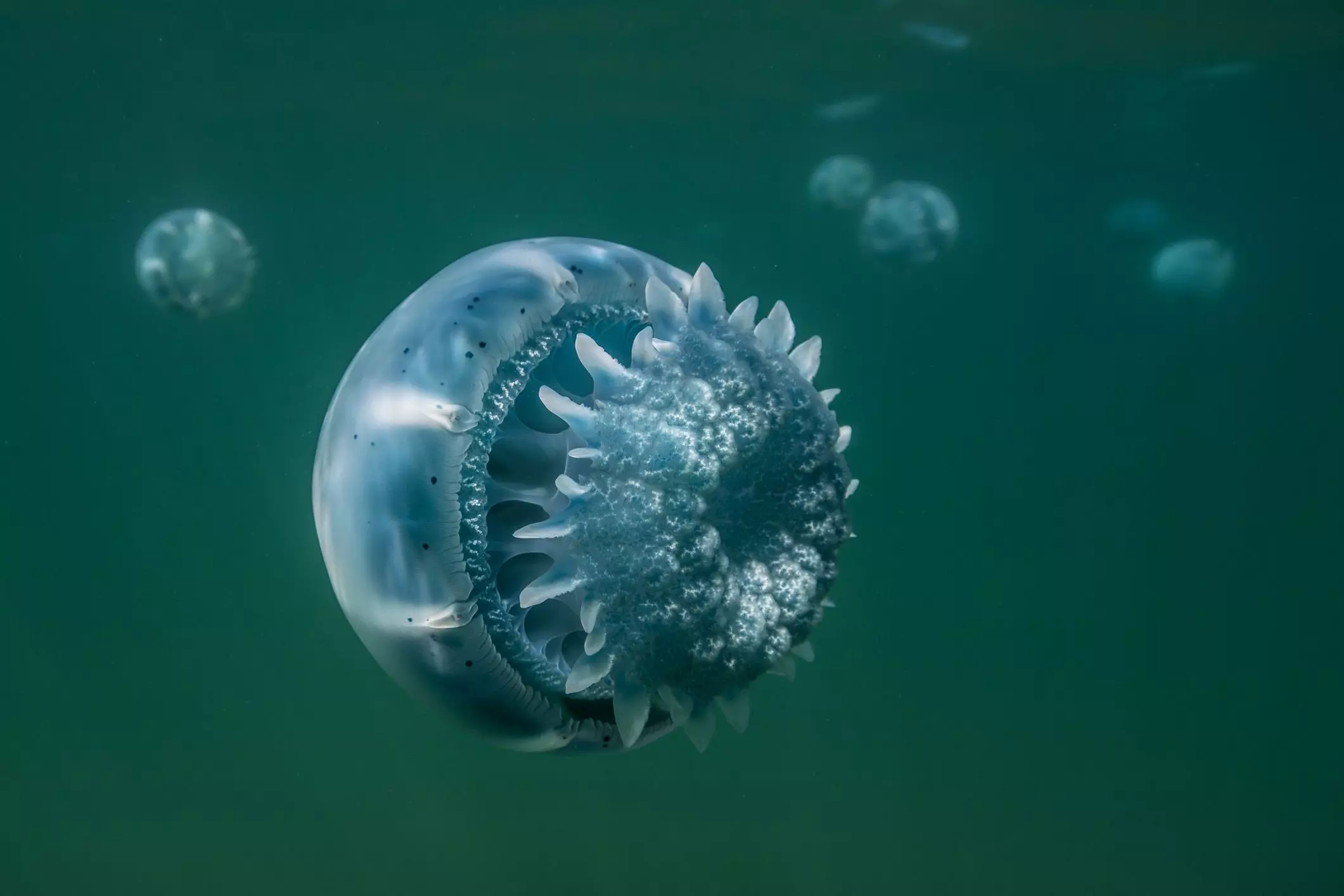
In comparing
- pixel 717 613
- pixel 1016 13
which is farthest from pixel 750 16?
pixel 717 613

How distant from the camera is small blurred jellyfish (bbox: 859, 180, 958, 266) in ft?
49.8

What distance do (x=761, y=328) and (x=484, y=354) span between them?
79 centimetres

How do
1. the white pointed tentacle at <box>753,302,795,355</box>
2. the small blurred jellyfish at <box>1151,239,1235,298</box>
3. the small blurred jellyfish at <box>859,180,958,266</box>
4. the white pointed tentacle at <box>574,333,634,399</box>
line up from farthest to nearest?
the small blurred jellyfish at <box>1151,239,1235,298</box> < the small blurred jellyfish at <box>859,180,958,266</box> < the white pointed tentacle at <box>753,302,795,355</box> < the white pointed tentacle at <box>574,333,634,399</box>

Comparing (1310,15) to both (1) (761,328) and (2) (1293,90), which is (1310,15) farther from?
(1) (761,328)

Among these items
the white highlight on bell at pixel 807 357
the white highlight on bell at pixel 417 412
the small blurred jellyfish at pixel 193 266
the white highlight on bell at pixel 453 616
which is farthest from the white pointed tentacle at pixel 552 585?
the small blurred jellyfish at pixel 193 266

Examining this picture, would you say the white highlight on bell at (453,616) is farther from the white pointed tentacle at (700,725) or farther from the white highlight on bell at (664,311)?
the white highlight on bell at (664,311)

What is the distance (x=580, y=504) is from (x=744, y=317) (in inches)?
28.1

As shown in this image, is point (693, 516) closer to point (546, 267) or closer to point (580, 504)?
point (580, 504)

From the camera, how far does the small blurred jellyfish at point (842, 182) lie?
16109mm

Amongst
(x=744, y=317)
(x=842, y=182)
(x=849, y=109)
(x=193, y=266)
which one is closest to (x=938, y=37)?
(x=849, y=109)

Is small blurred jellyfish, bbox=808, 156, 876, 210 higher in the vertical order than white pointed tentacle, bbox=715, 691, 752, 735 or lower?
lower

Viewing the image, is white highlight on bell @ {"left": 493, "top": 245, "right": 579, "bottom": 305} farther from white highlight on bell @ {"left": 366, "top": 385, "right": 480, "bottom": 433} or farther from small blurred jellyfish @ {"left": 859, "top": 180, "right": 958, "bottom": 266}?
small blurred jellyfish @ {"left": 859, "top": 180, "right": 958, "bottom": 266}

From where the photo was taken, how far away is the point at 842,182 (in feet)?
54.9

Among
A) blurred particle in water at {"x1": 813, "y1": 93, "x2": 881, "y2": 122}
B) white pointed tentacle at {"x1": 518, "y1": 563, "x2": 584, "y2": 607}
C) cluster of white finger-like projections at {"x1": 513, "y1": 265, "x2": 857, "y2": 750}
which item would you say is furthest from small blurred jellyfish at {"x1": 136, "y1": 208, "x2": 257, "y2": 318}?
white pointed tentacle at {"x1": 518, "y1": 563, "x2": 584, "y2": 607}
